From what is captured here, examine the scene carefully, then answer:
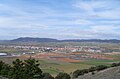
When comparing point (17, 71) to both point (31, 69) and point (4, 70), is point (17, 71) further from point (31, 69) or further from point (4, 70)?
point (4, 70)

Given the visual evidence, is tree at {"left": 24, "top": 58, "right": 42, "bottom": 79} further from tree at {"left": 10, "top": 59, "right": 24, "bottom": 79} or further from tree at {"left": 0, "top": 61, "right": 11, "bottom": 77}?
tree at {"left": 0, "top": 61, "right": 11, "bottom": 77}

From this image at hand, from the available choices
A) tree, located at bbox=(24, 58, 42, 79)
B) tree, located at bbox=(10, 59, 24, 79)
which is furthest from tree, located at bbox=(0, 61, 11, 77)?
tree, located at bbox=(24, 58, 42, 79)

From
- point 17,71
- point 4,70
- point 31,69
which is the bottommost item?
point 4,70

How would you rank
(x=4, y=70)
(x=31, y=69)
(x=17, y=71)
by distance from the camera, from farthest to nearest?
1. (x=4, y=70)
2. (x=17, y=71)
3. (x=31, y=69)

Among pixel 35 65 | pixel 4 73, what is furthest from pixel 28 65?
pixel 4 73

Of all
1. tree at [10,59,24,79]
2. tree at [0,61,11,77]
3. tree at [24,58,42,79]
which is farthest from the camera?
tree at [0,61,11,77]

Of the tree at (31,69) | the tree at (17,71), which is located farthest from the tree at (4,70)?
the tree at (31,69)

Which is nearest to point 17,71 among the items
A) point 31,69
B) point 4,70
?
point 31,69

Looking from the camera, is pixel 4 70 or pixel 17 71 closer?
pixel 17 71

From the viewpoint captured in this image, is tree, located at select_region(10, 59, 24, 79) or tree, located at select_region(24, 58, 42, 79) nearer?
tree, located at select_region(24, 58, 42, 79)

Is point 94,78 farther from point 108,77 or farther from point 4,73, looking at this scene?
point 4,73

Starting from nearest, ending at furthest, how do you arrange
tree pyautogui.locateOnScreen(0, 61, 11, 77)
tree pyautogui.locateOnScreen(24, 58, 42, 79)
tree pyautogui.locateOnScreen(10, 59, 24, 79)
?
tree pyautogui.locateOnScreen(24, 58, 42, 79) < tree pyautogui.locateOnScreen(10, 59, 24, 79) < tree pyautogui.locateOnScreen(0, 61, 11, 77)

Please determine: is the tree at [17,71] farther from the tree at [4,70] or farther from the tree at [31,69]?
the tree at [4,70]
